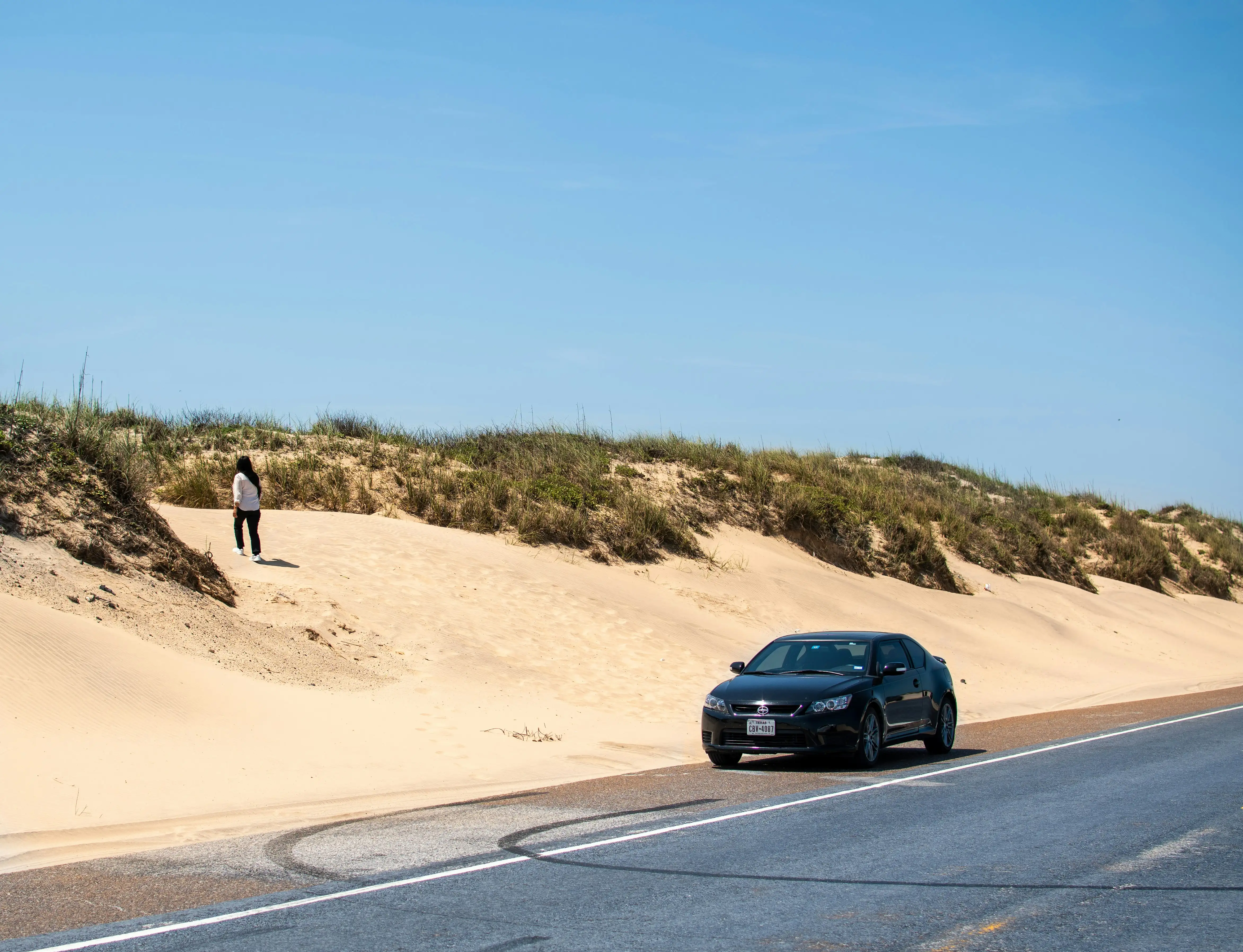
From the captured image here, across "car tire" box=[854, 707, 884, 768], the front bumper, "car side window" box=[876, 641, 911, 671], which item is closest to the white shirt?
the front bumper

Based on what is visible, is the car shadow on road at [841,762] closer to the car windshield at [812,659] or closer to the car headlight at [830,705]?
the car headlight at [830,705]

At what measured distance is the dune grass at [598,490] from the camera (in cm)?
2625

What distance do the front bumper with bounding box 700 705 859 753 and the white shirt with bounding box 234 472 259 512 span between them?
11.0 m

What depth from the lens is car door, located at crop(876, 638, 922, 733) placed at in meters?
13.8

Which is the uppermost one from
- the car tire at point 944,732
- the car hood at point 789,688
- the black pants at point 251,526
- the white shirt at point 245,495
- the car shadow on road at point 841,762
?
the white shirt at point 245,495

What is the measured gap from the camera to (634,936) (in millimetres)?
5914

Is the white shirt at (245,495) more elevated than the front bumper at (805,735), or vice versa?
the white shirt at (245,495)

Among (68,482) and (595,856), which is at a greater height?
(68,482)

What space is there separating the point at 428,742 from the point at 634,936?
8708mm

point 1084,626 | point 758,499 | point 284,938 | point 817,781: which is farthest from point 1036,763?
point 1084,626

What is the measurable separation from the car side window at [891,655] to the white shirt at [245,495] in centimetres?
1162

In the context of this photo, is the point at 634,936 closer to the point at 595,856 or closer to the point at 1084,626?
the point at 595,856

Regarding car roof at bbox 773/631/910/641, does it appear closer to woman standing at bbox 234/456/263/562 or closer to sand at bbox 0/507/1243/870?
sand at bbox 0/507/1243/870

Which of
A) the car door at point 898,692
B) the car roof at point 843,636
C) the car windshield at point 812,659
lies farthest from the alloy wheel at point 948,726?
the car windshield at point 812,659
